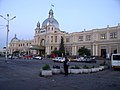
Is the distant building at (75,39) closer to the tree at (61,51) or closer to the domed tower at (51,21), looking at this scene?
the domed tower at (51,21)

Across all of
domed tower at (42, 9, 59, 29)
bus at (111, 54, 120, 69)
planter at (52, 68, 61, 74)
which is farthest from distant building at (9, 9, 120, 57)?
planter at (52, 68, 61, 74)

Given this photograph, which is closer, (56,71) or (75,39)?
(56,71)

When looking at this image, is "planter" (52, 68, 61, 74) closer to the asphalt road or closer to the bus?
the asphalt road

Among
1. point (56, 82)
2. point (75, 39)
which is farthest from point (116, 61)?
point (75, 39)

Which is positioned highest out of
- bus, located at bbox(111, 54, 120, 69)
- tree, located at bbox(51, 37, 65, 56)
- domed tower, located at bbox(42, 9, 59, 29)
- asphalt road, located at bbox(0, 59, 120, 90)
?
domed tower, located at bbox(42, 9, 59, 29)

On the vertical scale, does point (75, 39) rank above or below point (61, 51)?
above

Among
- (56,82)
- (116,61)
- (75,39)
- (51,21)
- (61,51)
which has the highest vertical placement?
(51,21)

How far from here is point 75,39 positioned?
85.4 meters

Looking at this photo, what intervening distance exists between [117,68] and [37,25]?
8930 centimetres

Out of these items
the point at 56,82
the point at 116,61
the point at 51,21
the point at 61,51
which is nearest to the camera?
the point at 56,82

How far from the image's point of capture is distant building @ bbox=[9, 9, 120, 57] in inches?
2810

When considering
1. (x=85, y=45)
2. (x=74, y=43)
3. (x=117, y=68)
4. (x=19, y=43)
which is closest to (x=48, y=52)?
(x=74, y=43)

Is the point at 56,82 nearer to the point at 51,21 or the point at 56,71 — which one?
the point at 56,71

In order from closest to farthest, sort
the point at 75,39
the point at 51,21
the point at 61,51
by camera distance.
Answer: the point at 61,51 < the point at 75,39 < the point at 51,21
